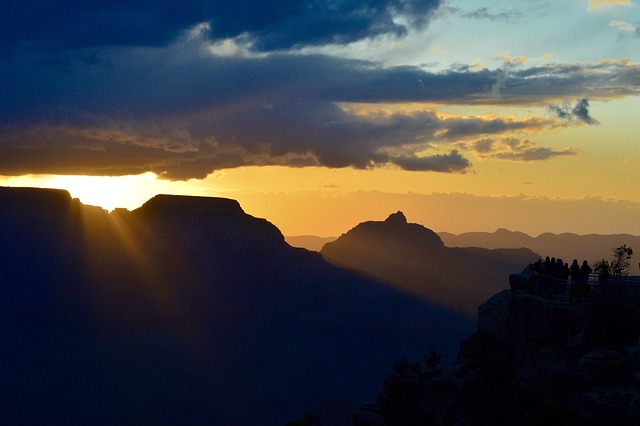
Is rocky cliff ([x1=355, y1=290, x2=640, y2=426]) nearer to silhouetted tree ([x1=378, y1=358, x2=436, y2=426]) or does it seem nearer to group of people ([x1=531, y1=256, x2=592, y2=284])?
silhouetted tree ([x1=378, y1=358, x2=436, y2=426])

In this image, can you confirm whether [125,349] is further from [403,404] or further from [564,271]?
[564,271]

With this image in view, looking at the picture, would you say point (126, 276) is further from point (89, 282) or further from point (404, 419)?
point (404, 419)

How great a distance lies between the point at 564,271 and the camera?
47.5 meters

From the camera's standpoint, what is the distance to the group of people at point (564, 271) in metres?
45.5

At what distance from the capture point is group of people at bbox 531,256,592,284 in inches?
1791

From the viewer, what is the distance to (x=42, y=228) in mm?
192375

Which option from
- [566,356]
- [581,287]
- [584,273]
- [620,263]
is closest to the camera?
[566,356]

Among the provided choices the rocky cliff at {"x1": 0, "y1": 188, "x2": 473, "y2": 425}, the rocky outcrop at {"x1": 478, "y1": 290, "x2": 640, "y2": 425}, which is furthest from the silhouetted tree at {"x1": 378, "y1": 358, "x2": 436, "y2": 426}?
the rocky cliff at {"x1": 0, "y1": 188, "x2": 473, "y2": 425}

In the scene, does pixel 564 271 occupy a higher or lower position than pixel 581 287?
higher

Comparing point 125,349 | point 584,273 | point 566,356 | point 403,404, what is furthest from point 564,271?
point 125,349

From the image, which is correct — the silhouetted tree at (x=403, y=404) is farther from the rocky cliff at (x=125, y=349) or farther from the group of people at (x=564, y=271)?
the rocky cliff at (x=125, y=349)

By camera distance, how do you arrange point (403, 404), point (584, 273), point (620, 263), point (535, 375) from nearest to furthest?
point (535, 375)
point (584, 273)
point (403, 404)
point (620, 263)

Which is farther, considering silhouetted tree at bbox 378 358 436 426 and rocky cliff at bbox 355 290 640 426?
silhouetted tree at bbox 378 358 436 426

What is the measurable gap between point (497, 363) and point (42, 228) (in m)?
Result: 164
